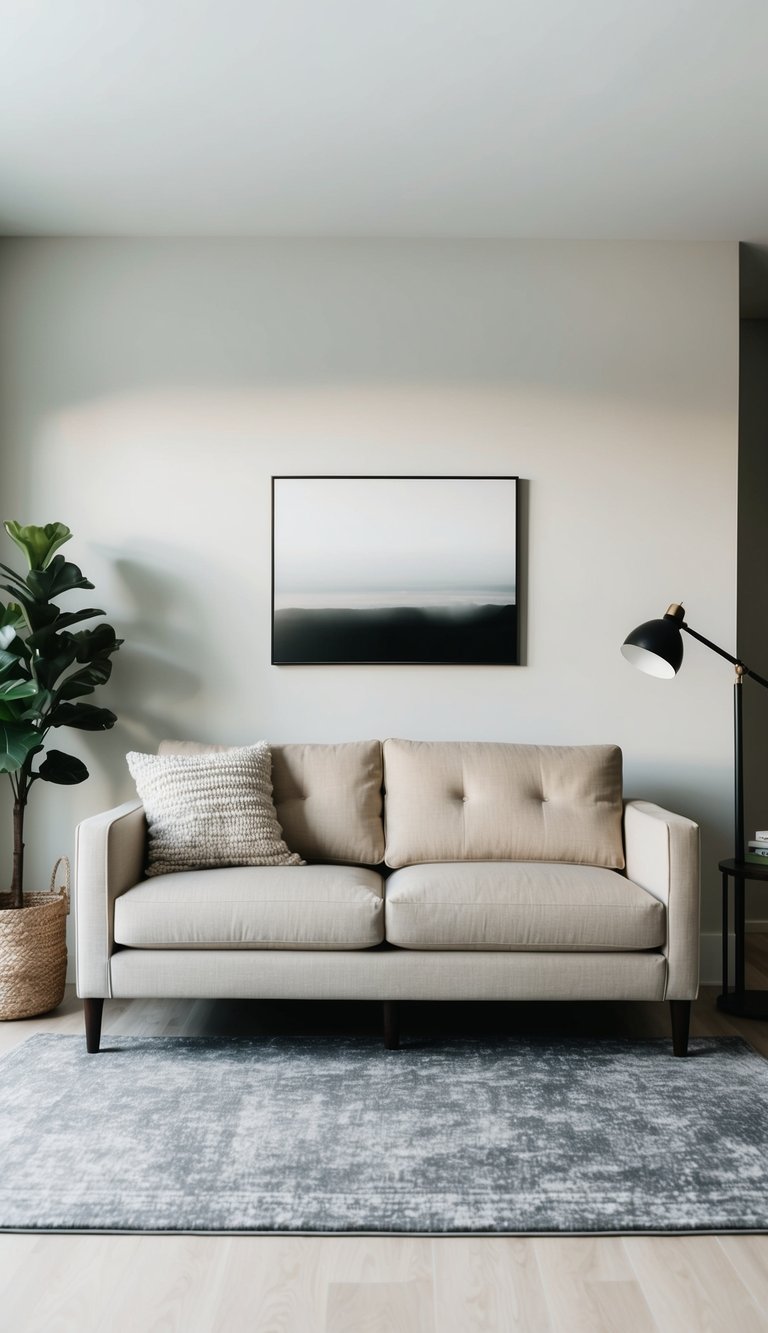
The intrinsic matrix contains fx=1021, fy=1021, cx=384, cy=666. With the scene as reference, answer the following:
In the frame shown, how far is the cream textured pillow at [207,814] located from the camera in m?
3.21

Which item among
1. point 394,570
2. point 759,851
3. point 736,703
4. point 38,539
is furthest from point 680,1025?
point 38,539

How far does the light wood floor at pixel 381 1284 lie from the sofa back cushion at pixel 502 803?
148 cm

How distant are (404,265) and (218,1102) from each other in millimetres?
3014

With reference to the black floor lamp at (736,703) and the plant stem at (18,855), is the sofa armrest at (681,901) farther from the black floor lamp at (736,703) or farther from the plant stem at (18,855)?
the plant stem at (18,855)

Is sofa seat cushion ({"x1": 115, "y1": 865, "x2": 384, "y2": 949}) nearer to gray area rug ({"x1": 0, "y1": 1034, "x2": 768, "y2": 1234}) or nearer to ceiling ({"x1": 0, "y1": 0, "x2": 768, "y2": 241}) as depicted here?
gray area rug ({"x1": 0, "y1": 1034, "x2": 768, "y2": 1234})

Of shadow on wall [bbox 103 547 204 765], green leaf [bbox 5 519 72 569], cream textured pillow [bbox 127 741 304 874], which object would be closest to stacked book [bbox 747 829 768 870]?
cream textured pillow [bbox 127 741 304 874]

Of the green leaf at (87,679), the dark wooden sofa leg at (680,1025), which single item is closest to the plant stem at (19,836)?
the green leaf at (87,679)

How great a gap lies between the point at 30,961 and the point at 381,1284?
1891 millimetres

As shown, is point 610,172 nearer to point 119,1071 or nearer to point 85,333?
point 85,333

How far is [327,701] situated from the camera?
392cm

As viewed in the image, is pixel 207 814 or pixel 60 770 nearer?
pixel 207 814

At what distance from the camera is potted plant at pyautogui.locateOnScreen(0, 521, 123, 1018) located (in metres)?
3.32

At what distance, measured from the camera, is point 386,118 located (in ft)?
10.1

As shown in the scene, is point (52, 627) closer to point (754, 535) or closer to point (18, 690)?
point (18, 690)
